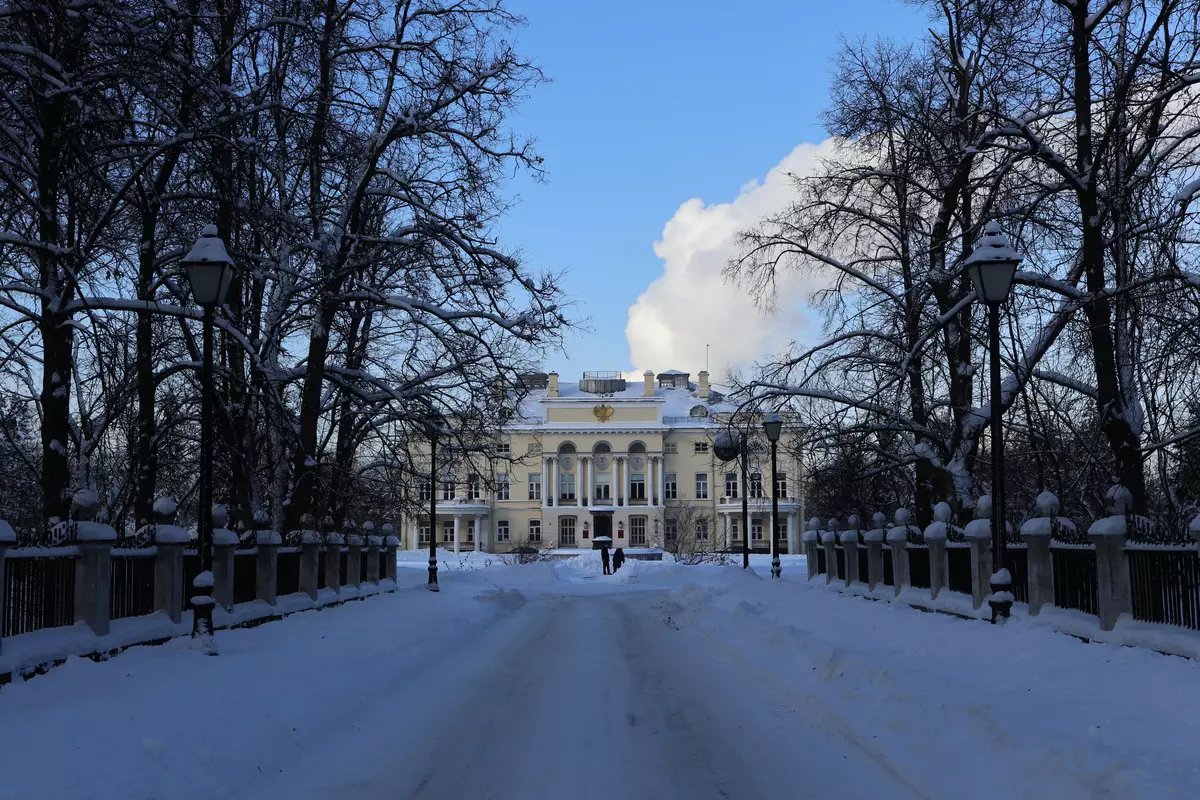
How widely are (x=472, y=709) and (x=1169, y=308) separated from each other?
12.0 m

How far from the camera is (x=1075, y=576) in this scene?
44.4 feet

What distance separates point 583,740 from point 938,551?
11814mm

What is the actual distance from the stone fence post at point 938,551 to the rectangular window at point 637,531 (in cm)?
8517

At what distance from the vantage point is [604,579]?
5331 cm

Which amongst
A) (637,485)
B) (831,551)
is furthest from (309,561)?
(637,485)

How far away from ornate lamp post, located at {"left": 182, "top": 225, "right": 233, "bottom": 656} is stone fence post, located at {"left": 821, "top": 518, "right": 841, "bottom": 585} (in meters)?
19.7

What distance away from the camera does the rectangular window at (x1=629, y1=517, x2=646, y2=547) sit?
104 m

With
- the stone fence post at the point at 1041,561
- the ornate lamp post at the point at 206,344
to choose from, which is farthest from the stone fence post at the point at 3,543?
the stone fence post at the point at 1041,561

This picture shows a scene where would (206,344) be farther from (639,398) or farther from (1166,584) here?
(639,398)

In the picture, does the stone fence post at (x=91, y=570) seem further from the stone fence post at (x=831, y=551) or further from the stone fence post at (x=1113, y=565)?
the stone fence post at (x=831, y=551)

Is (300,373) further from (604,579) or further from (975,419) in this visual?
(604,579)

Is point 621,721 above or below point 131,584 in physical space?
below

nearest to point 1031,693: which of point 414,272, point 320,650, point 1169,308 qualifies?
point 320,650

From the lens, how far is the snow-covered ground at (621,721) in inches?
267
